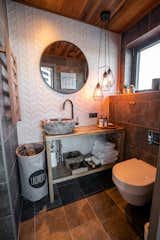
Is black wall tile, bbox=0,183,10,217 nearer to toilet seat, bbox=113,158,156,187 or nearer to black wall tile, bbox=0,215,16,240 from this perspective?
black wall tile, bbox=0,215,16,240

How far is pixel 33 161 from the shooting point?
134 centimetres

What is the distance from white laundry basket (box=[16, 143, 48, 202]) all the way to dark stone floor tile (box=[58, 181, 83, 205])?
0.23m

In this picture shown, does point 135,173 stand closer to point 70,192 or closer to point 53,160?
point 70,192

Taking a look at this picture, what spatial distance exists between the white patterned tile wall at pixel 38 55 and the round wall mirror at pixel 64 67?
65 millimetres

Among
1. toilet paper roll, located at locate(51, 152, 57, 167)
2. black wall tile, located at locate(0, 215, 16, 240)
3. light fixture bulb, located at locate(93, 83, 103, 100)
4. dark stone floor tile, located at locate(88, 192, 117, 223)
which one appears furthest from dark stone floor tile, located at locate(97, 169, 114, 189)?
light fixture bulb, located at locate(93, 83, 103, 100)

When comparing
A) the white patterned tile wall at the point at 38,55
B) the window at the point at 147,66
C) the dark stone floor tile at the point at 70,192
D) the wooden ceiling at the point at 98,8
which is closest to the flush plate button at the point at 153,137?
the window at the point at 147,66

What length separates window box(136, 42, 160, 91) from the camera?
165 centimetres

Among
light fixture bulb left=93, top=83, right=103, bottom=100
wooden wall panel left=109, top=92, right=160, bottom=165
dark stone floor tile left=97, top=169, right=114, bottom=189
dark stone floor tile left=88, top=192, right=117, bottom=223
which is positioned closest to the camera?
dark stone floor tile left=88, top=192, right=117, bottom=223

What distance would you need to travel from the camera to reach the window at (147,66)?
1.65 metres

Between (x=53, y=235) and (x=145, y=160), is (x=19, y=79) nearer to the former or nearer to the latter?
(x=53, y=235)

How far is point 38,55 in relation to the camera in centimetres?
157

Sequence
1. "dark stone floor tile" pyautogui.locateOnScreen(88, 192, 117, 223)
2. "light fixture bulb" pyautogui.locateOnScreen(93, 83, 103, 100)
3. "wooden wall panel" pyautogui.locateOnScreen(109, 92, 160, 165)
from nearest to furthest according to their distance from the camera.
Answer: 1. "dark stone floor tile" pyautogui.locateOnScreen(88, 192, 117, 223)
2. "wooden wall panel" pyautogui.locateOnScreen(109, 92, 160, 165)
3. "light fixture bulb" pyautogui.locateOnScreen(93, 83, 103, 100)

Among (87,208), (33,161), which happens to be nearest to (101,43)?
(33,161)

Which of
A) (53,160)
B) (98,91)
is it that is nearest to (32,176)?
(53,160)
